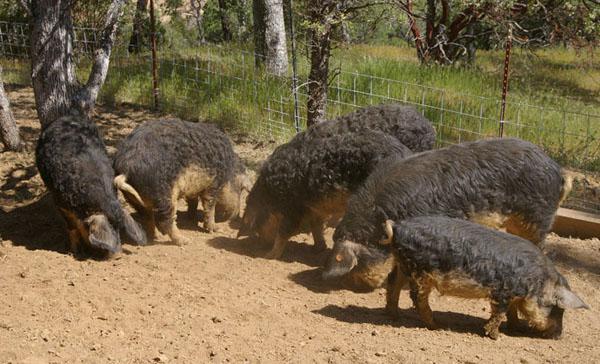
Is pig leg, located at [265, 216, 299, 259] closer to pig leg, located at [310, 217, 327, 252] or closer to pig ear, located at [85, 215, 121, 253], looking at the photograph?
pig leg, located at [310, 217, 327, 252]

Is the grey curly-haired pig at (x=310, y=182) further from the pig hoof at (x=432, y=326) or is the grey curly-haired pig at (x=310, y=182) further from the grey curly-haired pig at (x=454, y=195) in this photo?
the pig hoof at (x=432, y=326)

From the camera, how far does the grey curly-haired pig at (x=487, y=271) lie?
5535 mm

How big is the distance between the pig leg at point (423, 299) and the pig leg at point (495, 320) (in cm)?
42

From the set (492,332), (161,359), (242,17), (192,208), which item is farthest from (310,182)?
(242,17)

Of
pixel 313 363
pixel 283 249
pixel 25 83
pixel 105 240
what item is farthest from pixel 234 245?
pixel 25 83

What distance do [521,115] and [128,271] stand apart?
21.0 ft

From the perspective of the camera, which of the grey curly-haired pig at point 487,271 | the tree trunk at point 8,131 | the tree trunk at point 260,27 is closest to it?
the grey curly-haired pig at point 487,271

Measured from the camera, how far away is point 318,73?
9266mm

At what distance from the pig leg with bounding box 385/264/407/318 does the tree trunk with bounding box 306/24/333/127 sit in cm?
360

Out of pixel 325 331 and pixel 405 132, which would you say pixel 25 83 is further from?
pixel 325 331

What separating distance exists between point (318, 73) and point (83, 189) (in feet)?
11.3

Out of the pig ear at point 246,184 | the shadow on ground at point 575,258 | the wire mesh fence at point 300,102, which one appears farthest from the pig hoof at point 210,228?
the shadow on ground at point 575,258

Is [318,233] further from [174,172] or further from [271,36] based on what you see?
[271,36]

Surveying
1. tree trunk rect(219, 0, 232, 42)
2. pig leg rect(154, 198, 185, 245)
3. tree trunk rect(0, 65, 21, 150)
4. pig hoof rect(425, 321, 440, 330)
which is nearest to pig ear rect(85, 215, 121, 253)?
pig leg rect(154, 198, 185, 245)
